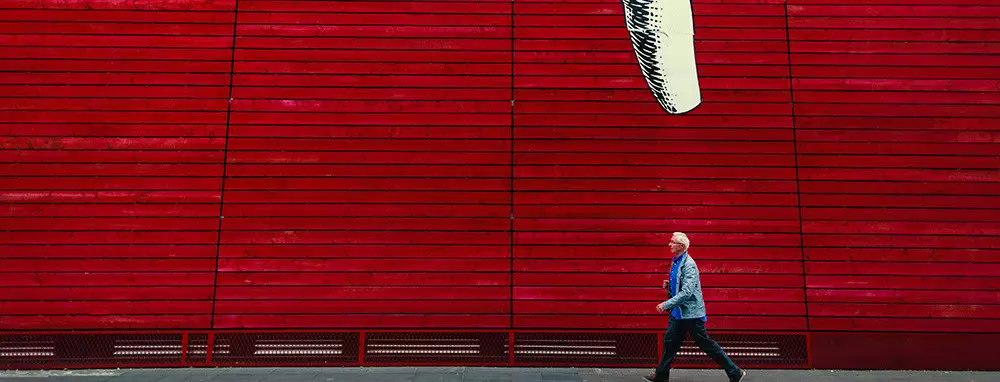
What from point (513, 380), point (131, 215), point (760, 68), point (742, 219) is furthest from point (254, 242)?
point (760, 68)

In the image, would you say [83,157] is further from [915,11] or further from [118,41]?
[915,11]

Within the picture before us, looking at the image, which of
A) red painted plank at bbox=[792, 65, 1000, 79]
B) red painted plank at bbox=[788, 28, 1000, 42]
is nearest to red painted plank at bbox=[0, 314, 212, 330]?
red painted plank at bbox=[792, 65, 1000, 79]

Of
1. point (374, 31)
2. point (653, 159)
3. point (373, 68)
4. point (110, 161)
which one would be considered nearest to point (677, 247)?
point (653, 159)

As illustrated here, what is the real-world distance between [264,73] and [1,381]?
3.55 metres

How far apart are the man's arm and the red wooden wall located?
1365 millimetres

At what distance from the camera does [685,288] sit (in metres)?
4.63

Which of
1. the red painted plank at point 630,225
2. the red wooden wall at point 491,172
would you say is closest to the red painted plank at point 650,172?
the red wooden wall at point 491,172

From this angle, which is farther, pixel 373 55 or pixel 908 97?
pixel 373 55

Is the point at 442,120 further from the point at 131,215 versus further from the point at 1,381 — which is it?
the point at 1,381

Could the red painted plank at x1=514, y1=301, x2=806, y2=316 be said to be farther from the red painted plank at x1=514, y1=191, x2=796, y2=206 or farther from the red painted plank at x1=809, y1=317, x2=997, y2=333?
the red painted plank at x1=514, y1=191, x2=796, y2=206

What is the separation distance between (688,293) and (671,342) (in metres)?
0.49

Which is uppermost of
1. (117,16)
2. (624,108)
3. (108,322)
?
(117,16)

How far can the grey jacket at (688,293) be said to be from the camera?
15.1 ft

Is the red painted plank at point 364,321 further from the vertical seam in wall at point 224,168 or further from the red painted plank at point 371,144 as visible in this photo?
the red painted plank at point 371,144
